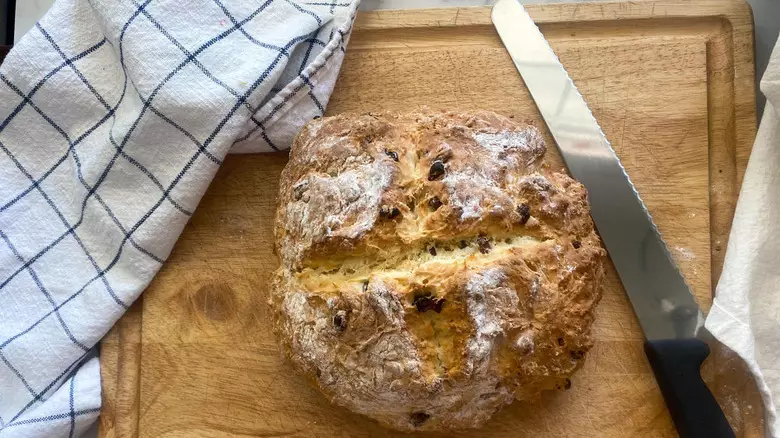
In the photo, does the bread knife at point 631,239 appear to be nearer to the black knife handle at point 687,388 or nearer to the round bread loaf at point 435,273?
the black knife handle at point 687,388

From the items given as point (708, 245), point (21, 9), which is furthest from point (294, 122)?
point (708, 245)

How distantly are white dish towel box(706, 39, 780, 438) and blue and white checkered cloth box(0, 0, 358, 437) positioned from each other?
A: 112 cm

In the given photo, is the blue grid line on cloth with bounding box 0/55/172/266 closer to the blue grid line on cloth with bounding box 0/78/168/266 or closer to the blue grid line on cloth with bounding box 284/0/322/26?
the blue grid line on cloth with bounding box 0/78/168/266

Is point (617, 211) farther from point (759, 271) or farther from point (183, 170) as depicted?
point (183, 170)

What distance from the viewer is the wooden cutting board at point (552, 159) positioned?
1.69 metres

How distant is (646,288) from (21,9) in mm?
2000

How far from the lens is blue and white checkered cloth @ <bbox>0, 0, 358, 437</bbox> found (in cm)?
170

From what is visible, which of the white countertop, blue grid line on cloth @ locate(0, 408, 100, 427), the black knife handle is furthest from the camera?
the white countertop

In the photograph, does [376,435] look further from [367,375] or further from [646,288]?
[646,288]

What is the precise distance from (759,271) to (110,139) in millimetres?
1719

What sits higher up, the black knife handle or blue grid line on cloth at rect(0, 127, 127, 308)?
blue grid line on cloth at rect(0, 127, 127, 308)

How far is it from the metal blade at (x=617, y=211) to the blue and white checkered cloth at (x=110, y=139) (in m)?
0.58

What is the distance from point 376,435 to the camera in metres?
1.68

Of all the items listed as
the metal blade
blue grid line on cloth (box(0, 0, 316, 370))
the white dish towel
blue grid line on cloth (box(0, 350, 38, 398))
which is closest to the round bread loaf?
the metal blade
